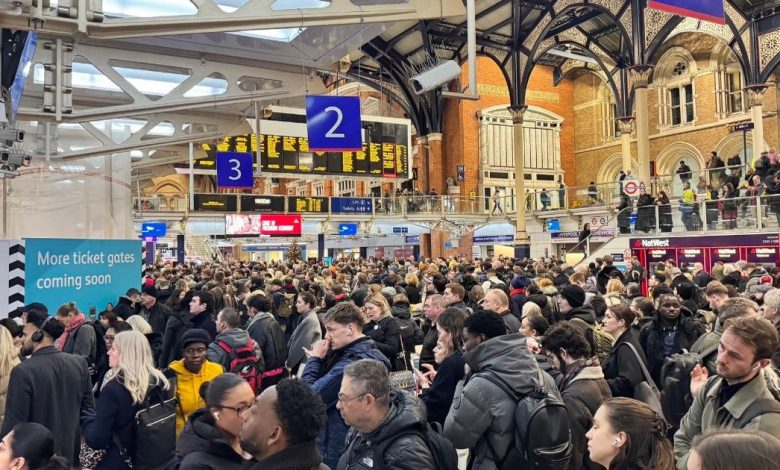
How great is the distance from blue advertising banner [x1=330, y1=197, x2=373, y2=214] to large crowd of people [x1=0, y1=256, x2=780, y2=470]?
19.0 m

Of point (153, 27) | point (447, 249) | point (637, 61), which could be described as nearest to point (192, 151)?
point (153, 27)

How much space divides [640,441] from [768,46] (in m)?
22.6

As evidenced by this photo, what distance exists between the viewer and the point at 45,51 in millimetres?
6551

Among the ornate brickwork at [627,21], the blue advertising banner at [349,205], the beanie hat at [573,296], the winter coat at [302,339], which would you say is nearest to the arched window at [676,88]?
the ornate brickwork at [627,21]

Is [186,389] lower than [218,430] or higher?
lower

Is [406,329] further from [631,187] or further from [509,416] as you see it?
[631,187]

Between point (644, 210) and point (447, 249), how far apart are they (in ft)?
44.2

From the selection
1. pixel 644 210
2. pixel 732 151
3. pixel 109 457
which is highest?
pixel 732 151

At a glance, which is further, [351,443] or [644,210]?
[644,210]

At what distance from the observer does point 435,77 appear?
7.61 meters

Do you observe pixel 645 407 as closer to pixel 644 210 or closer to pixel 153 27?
pixel 153 27

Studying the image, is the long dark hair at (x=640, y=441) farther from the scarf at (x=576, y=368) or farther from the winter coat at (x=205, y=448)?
the winter coat at (x=205, y=448)

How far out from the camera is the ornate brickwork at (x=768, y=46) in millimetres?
19938

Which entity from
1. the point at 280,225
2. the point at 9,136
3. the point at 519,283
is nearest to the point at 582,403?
the point at 519,283
